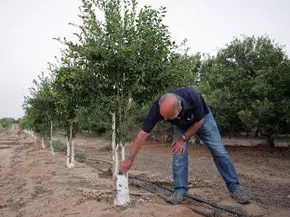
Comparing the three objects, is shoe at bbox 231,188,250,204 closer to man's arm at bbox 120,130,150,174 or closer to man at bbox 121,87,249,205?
man at bbox 121,87,249,205

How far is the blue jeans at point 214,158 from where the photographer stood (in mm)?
7004

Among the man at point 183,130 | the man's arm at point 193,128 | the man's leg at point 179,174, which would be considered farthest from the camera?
the man's leg at point 179,174

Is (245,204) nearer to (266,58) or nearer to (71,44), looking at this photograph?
(71,44)

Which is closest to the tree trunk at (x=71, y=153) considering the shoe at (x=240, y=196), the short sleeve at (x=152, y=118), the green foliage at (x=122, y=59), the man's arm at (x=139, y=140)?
the green foliage at (x=122, y=59)

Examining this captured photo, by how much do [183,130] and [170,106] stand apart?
1003 millimetres

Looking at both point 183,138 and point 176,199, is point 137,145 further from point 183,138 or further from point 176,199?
point 176,199

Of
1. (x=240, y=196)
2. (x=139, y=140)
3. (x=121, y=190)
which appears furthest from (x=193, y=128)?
(x=121, y=190)

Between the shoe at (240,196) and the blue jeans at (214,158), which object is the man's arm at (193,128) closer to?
the blue jeans at (214,158)

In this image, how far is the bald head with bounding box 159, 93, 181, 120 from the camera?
6.08 metres

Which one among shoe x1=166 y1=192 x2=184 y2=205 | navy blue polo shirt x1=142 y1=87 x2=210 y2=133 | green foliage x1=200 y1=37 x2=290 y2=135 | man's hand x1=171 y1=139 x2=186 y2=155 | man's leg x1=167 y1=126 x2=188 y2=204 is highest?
green foliage x1=200 y1=37 x2=290 y2=135

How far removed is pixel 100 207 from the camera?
725 cm

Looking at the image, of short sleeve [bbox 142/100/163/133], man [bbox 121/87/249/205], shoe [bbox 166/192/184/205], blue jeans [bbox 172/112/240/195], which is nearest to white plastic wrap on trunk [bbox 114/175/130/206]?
man [bbox 121/87/249/205]

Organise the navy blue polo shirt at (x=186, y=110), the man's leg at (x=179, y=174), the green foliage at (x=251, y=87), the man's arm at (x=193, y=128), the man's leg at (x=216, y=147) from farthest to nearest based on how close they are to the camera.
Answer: the green foliage at (x=251, y=87) < the man's leg at (x=179, y=174) < the man's leg at (x=216, y=147) < the man's arm at (x=193, y=128) < the navy blue polo shirt at (x=186, y=110)

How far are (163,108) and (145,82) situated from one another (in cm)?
324
